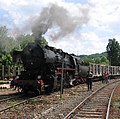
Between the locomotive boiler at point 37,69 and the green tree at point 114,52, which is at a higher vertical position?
the green tree at point 114,52

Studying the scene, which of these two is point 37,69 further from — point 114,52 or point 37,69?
point 114,52

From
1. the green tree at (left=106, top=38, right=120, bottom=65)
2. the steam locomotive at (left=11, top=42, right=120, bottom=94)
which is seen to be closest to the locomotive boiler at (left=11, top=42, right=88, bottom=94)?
the steam locomotive at (left=11, top=42, right=120, bottom=94)

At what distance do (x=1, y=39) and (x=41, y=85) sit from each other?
39.9 feet

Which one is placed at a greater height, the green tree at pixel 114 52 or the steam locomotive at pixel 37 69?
the green tree at pixel 114 52

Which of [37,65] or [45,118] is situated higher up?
[37,65]

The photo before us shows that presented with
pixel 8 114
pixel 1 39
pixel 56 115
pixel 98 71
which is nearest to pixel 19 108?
pixel 8 114

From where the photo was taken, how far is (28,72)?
19.4 metres

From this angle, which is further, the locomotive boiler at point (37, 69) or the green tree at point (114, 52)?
the green tree at point (114, 52)

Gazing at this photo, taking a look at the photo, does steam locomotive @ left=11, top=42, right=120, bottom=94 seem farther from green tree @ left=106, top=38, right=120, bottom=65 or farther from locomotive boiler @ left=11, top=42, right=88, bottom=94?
green tree @ left=106, top=38, right=120, bottom=65

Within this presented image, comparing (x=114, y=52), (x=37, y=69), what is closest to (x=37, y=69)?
(x=37, y=69)

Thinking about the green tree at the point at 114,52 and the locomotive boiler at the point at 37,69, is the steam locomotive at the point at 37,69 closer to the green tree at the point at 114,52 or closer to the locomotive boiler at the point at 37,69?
the locomotive boiler at the point at 37,69

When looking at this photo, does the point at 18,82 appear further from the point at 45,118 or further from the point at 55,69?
the point at 45,118

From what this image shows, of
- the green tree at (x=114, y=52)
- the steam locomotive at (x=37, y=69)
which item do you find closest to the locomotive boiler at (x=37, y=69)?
the steam locomotive at (x=37, y=69)

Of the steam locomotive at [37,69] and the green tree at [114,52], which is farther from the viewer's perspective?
the green tree at [114,52]
